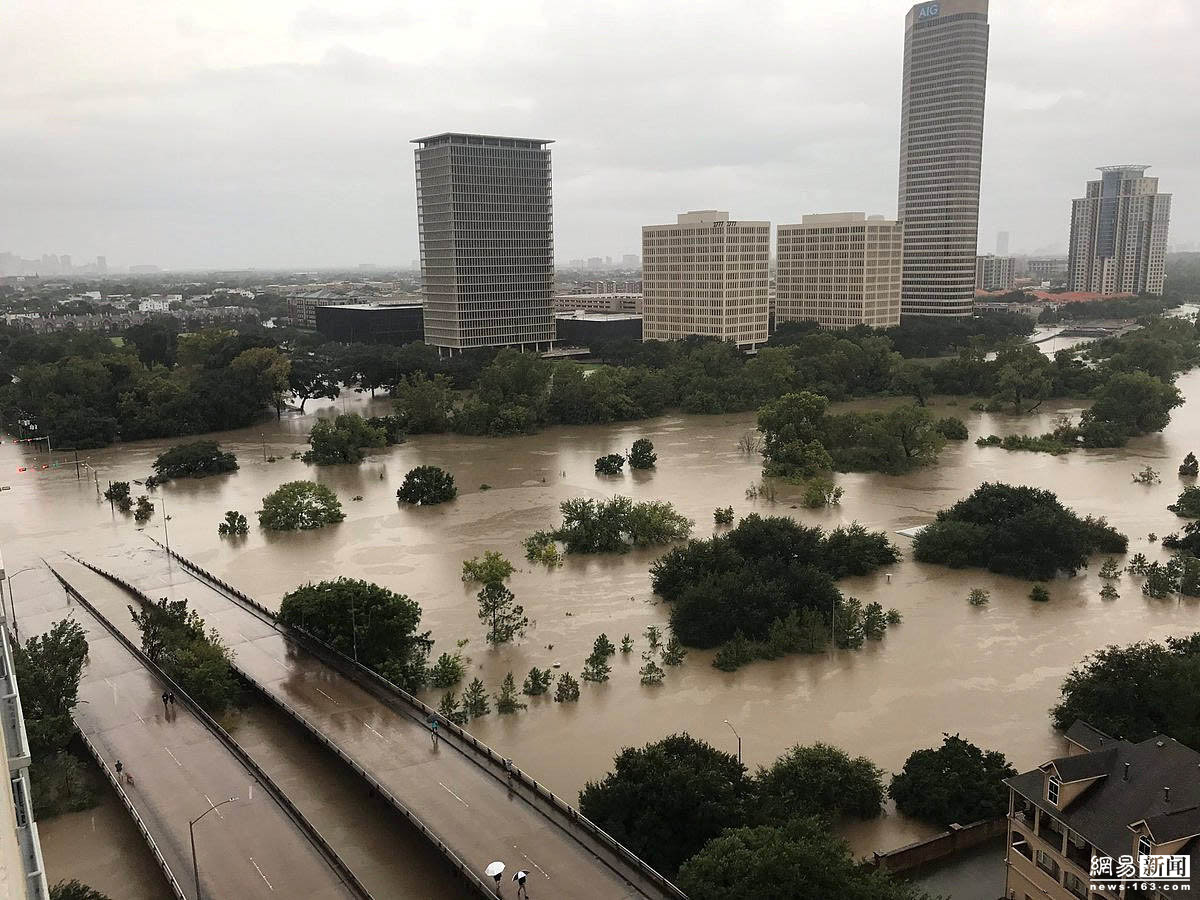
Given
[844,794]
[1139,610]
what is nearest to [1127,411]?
[1139,610]

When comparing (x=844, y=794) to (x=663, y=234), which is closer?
(x=844, y=794)

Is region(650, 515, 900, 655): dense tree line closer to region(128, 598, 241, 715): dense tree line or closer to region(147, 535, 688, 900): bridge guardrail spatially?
region(147, 535, 688, 900): bridge guardrail

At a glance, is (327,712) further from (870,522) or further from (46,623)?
(870,522)

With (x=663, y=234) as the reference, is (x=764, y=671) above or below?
below

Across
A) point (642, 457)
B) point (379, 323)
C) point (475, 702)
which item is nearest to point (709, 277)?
point (379, 323)

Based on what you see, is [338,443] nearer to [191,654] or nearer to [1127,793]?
[191,654]

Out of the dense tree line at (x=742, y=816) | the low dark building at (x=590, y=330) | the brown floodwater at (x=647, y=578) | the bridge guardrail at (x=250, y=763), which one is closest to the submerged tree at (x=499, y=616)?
the brown floodwater at (x=647, y=578)
